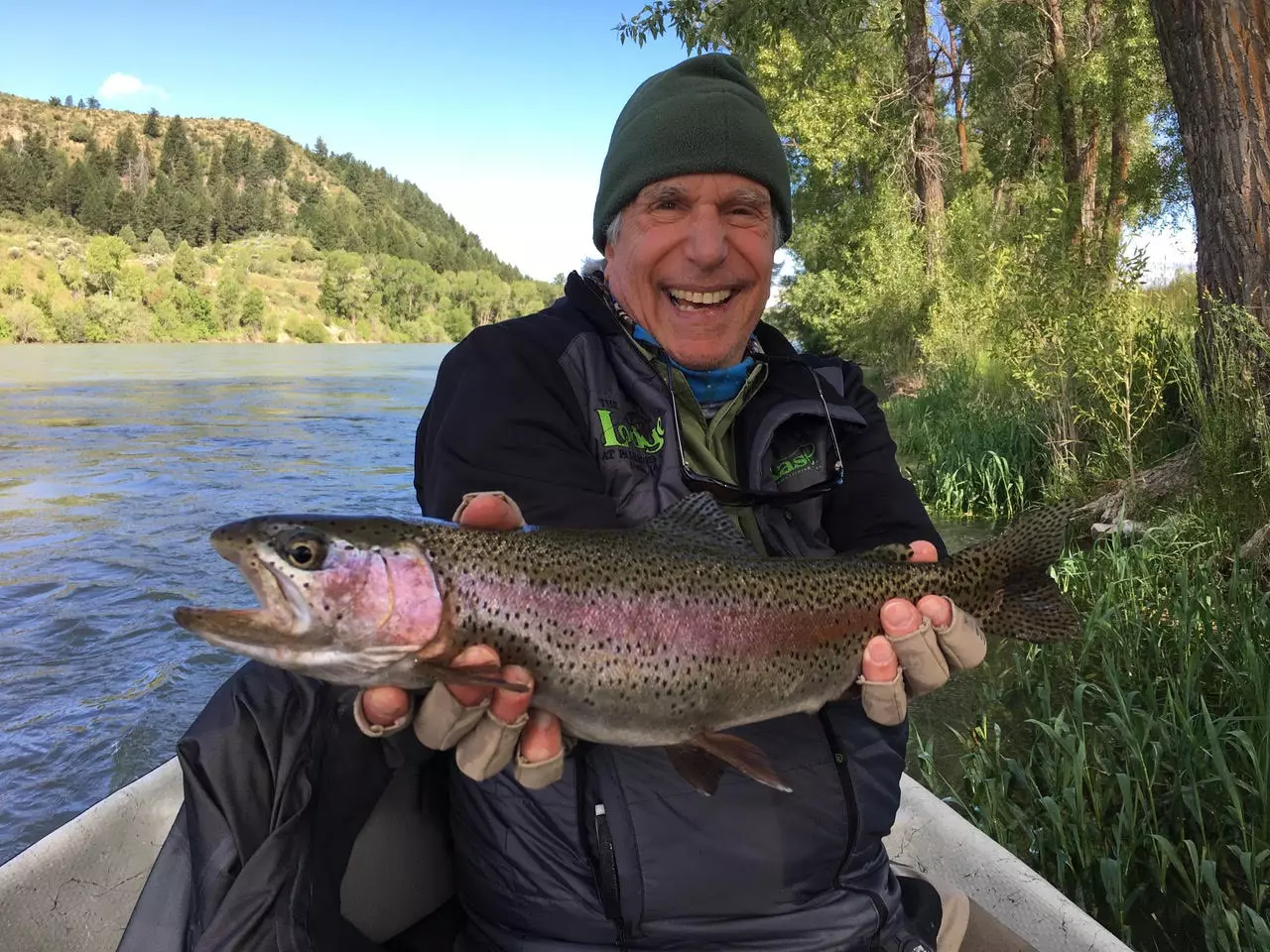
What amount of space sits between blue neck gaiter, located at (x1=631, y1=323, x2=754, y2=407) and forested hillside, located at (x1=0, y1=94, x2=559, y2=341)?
2898 inches

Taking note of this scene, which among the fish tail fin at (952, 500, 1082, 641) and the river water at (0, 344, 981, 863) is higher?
the fish tail fin at (952, 500, 1082, 641)

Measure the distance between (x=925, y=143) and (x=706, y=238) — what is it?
850 inches

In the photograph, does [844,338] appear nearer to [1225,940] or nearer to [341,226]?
[1225,940]

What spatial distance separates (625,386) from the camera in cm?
287

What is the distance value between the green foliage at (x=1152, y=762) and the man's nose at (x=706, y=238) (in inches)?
106

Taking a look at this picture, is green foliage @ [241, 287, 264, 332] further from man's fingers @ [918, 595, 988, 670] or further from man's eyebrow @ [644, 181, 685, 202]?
man's fingers @ [918, 595, 988, 670]

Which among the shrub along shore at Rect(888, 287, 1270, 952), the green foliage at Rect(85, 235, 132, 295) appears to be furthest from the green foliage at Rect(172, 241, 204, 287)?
the shrub along shore at Rect(888, 287, 1270, 952)

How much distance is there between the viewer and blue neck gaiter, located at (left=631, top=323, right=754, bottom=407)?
10.2 ft

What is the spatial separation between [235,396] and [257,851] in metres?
25.9

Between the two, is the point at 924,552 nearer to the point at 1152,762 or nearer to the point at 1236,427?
the point at 1152,762

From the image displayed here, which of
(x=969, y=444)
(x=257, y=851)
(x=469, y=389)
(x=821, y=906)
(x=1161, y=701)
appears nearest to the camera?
(x=257, y=851)

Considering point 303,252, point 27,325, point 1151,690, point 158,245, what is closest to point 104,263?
point 27,325

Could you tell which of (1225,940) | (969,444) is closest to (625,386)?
(1225,940)

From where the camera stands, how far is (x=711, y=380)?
3.13 m
